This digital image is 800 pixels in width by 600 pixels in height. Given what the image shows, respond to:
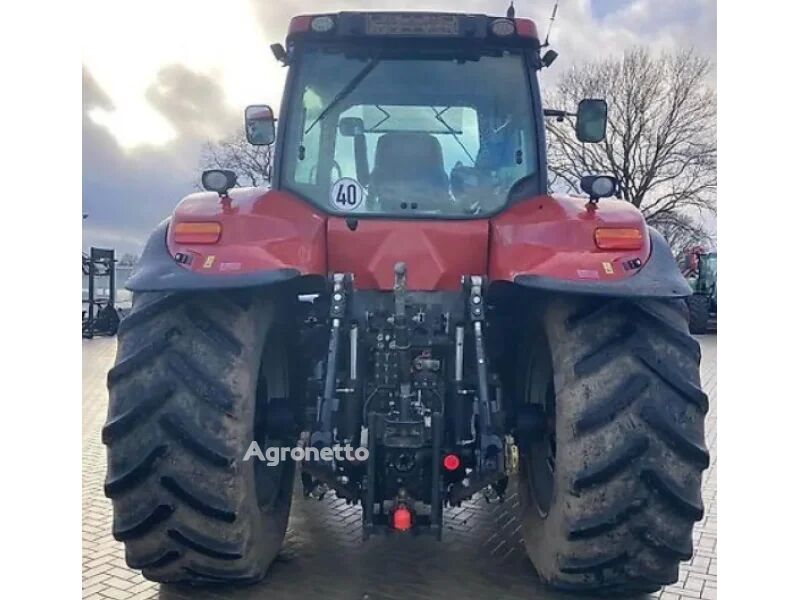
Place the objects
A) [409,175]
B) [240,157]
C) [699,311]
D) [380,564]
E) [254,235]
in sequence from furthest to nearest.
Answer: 1. [699,311]
2. [240,157]
3. [380,564]
4. [409,175]
5. [254,235]

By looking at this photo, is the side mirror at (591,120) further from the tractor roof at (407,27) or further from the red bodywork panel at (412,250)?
the red bodywork panel at (412,250)

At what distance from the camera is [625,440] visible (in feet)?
10.7

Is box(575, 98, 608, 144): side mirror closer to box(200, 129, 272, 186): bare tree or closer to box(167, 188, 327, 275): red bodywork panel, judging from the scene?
→ box(167, 188, 327, 275): red bodywork panel

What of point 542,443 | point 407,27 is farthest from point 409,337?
point 407,27

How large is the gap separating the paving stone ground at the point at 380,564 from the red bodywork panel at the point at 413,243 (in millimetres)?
1503

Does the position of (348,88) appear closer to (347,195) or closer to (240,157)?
(347,195)

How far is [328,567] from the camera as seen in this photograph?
4.14m

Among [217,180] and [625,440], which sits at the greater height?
[217,180]

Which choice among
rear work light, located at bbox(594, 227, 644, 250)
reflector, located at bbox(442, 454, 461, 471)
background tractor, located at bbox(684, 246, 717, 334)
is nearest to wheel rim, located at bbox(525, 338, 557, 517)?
reflector, located at bbox(442, 454, 461, 471)

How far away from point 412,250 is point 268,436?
117 cm

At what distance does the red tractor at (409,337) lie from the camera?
10.9ft

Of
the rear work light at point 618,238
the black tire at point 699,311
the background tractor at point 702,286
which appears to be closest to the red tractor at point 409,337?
the rear work light at point 618,238

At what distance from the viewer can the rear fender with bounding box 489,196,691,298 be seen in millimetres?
3266
